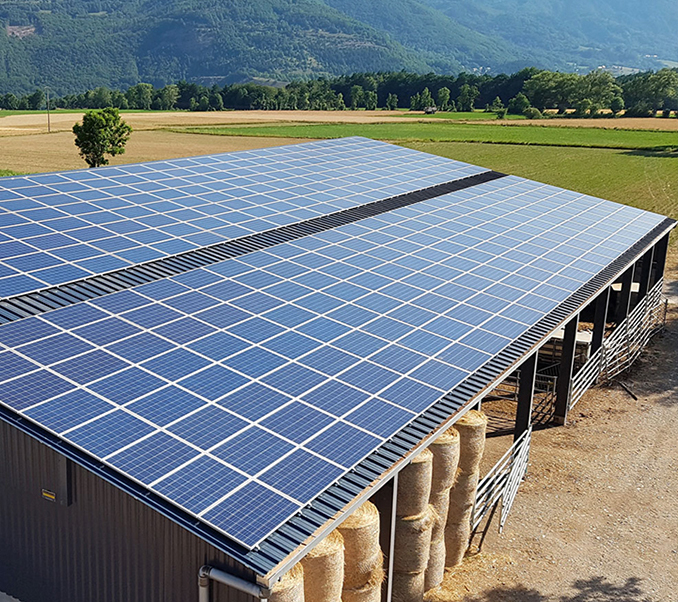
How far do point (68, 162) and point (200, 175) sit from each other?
5331 centimetres

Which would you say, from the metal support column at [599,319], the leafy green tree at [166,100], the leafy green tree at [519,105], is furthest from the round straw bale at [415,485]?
the leafy green tree at [166,100]

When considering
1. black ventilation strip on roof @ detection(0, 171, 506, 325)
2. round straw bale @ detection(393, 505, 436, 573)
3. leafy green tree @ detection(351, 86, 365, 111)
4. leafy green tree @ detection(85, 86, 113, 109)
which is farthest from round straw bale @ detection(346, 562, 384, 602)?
leafy green tree @ detection(351, 86, 365, 111)

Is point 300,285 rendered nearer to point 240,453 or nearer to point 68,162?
point 240,453

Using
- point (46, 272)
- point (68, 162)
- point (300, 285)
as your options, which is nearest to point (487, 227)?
point (300, 285)

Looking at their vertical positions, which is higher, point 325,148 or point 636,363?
point 325,148

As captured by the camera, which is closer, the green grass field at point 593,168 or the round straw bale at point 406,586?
the round straw bale at point 406,586

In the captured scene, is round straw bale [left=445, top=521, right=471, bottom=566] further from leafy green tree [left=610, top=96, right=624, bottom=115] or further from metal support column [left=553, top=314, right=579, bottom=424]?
leafy green tree [left=610, top=96, right=624, bottom=115]

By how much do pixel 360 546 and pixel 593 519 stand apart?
8.55 metres

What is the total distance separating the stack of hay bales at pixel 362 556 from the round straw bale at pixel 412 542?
1317mm

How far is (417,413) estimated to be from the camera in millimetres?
13617

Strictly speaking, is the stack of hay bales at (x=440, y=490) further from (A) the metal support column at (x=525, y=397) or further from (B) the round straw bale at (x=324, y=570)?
(A) the metal support column at (x=525, y=397)

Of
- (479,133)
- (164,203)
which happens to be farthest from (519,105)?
(164,203)

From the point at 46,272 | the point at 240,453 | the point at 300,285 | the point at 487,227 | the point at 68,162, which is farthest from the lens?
the point at 68,162

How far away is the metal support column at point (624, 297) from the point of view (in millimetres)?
29578
